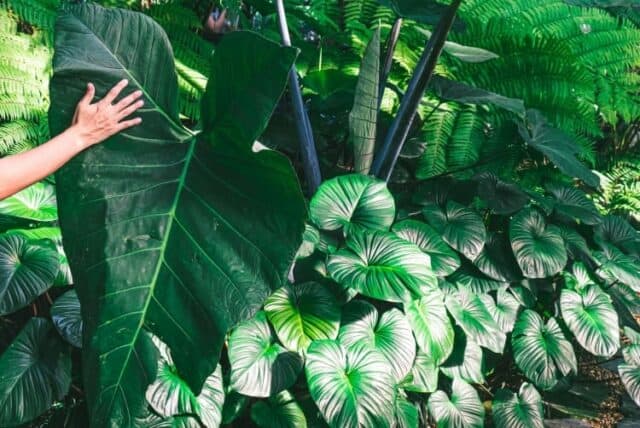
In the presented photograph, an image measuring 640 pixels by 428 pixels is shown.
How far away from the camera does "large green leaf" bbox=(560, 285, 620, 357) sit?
6.59 ft

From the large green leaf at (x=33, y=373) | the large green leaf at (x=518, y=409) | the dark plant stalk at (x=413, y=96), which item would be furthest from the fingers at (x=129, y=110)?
the large green leaf at (x=518, y=409)

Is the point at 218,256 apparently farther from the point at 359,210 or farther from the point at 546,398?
the point at 546,398

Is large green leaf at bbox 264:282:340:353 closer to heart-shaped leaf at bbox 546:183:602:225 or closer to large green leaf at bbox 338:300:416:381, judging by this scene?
large green leaf at bbox 338:300:416:381

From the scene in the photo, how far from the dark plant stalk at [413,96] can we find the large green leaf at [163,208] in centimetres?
79

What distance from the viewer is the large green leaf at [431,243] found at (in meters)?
1.94

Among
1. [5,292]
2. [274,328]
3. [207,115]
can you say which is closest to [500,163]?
[274,328]

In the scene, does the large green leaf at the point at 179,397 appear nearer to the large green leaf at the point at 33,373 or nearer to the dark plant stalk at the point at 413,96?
the large green leaf at the point at 33,373

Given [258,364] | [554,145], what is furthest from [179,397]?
[554,145]

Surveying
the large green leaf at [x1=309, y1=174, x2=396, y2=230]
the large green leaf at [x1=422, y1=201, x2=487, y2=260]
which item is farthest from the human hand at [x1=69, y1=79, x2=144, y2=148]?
the large green leaf at [x1=422, y1=201, x2=487, y2=260]

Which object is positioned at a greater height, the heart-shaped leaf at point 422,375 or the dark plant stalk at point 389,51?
the dark plant stalk at point 389,51

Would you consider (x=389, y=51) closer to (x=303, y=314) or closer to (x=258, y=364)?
(x=303, y=314)

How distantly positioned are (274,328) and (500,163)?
62.1 inches

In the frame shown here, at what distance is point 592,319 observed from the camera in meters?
2.07

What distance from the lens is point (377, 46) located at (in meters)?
1.78
